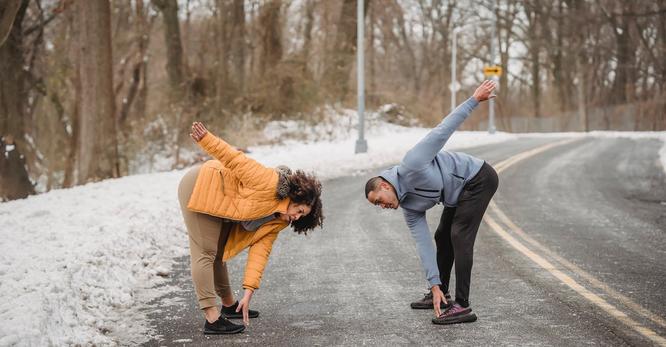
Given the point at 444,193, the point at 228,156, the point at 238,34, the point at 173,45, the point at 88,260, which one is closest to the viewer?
the point at 228,156

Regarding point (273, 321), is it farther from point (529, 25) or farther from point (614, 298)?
point (529, 25)

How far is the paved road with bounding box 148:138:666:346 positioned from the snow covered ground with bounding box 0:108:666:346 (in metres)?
0.39

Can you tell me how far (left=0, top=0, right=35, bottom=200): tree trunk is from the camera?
63.7ft

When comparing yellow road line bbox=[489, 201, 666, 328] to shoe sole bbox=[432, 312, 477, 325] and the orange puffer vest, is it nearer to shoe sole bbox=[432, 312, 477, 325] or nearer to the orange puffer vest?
shoe sole bbox=[432, 312, 477, 325]

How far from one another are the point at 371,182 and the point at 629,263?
374 centimetres

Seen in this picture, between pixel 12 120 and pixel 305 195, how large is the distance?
16.8 metres

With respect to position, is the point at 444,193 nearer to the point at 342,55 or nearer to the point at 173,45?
the point at 173,45

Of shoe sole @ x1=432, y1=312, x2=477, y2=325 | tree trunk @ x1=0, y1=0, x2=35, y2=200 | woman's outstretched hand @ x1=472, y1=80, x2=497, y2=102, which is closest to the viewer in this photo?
woman's outstretched hand @ x1=472, y1=80, x2=497, y2=102

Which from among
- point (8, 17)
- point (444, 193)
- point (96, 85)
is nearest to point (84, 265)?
point (444, 193)

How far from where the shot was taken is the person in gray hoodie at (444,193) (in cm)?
535

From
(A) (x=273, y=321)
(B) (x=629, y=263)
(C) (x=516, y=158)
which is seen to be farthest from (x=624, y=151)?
(A) (x=273, y=321)

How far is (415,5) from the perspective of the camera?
57.3 meters

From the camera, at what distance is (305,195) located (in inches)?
204

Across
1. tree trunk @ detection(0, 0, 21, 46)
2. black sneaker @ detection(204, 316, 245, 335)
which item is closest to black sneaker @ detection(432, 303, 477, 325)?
black sneaker @ detection(204, 316, 245, 335)
